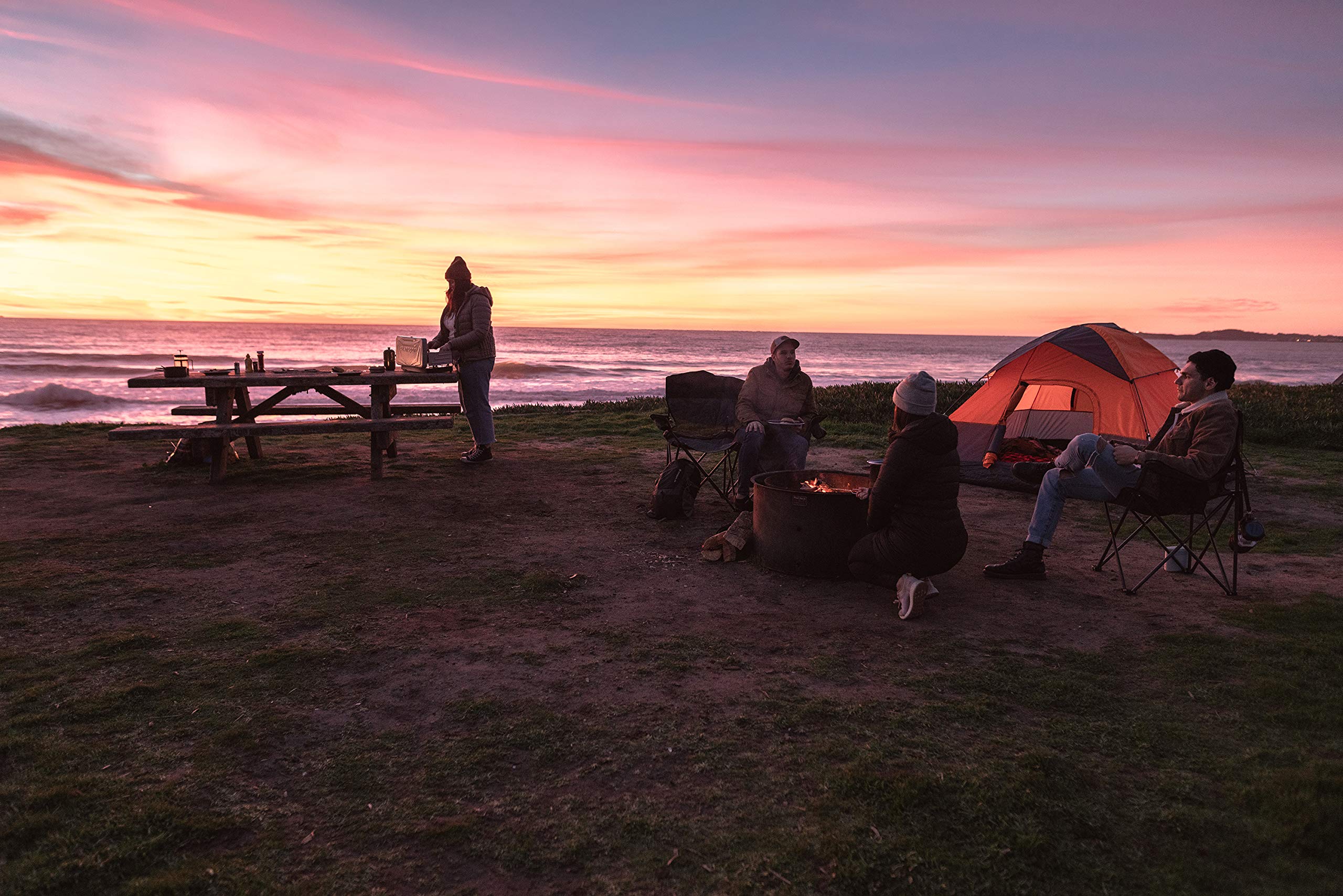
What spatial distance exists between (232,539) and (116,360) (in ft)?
107

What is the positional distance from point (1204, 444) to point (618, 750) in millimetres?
3667

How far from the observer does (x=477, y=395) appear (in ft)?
25.5

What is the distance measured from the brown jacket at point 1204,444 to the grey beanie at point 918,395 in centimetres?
146

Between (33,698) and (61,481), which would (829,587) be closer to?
(33,698)

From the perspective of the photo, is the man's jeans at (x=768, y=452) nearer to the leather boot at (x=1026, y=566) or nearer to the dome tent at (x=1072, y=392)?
the leather boot at (x=1026, y=566)

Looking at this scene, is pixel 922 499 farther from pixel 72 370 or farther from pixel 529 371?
pixel 72 370

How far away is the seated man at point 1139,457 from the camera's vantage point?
4.24 metres

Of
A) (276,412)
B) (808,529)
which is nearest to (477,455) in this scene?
(276,412)

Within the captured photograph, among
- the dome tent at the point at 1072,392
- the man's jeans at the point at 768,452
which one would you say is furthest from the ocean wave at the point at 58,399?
the dome tent at the point at 1072,392

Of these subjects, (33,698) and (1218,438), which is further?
(1218,438)

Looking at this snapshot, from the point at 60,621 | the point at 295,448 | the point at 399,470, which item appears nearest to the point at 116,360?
the point at 295,448

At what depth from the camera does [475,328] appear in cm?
758

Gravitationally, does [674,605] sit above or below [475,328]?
below

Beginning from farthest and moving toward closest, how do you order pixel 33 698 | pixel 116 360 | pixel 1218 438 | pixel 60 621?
pixel 116 360
pixel 1218 438
pixel 60 621
pixel 33 698
